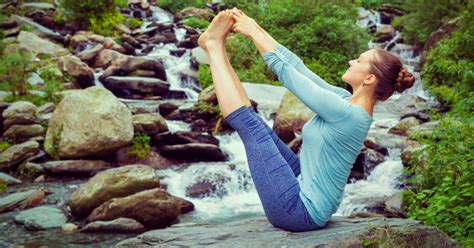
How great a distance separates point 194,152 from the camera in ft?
35.7

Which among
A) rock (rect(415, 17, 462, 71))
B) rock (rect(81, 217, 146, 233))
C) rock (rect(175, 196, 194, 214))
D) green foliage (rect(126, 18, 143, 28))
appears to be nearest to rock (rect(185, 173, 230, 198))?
rock (rect(175, 196, 194, 214))

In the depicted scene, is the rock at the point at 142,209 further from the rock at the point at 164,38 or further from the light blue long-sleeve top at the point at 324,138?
the rock at the point at 164,38

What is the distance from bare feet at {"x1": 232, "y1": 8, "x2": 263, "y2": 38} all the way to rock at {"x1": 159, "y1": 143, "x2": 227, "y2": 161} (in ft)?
24.4

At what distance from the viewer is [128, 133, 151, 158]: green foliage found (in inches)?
417

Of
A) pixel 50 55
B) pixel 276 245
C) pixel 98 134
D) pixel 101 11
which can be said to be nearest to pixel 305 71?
pixel 276 245

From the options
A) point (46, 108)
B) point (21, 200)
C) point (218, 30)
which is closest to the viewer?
point (218, 30)

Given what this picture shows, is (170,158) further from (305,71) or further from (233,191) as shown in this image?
(305,71)

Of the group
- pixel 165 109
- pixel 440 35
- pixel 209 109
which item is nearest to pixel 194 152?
pixel 209 109

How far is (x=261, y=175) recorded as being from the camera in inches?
122

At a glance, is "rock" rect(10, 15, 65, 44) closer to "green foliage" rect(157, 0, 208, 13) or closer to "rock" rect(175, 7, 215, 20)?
"rock" rect(175, 7, 215, 20)

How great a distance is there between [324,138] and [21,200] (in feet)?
22.0

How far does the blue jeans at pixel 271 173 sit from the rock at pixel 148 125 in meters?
8.19

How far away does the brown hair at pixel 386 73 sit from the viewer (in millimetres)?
3084

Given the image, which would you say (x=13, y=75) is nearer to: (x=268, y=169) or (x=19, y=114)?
(x=19, y=114)
